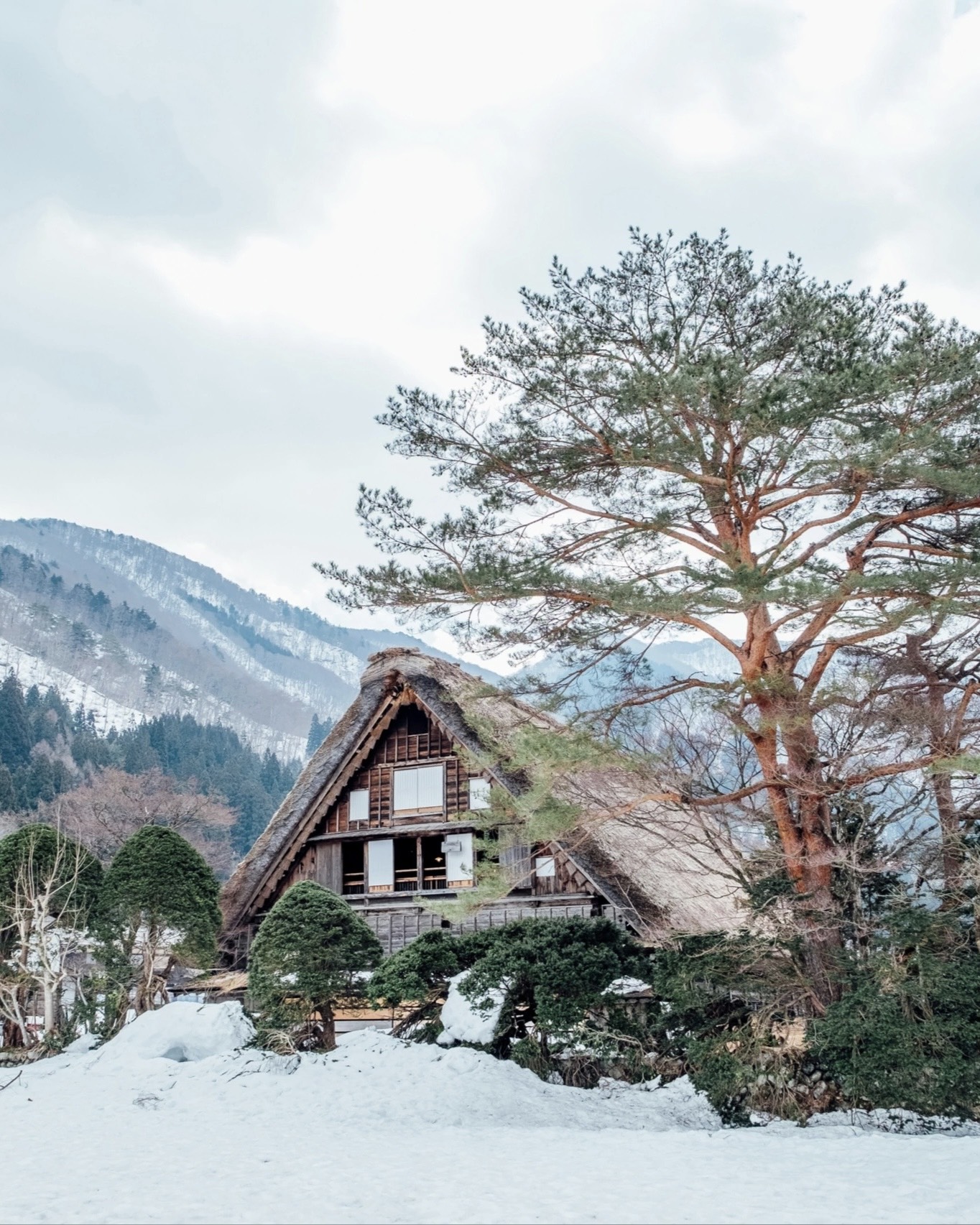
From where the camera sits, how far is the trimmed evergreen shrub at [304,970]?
11.9 m

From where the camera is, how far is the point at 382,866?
1795 cm

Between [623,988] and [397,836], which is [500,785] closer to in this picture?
[623,988]

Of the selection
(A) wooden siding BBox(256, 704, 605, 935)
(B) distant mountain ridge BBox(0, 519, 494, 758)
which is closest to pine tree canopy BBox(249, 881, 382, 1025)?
(A) wooden siding BBox(256, 704, 605, 935)

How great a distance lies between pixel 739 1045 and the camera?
9516 millimetres

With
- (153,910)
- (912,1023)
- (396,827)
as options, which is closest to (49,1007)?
(153,910)

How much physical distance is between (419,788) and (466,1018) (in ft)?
22.0

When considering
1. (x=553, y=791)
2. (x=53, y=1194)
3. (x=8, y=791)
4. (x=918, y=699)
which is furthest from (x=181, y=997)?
(x=8, y=791)

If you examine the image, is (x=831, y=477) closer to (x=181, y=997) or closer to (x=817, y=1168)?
(x=817, y=1168)

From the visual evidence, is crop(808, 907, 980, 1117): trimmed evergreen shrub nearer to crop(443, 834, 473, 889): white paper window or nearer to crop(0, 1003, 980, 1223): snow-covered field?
crop(0, 1003, 980, 1223): snow-covered field

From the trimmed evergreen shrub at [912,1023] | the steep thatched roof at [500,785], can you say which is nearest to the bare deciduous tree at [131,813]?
the steep thatched roof at [500,785]

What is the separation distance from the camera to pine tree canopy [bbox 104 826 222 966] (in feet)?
44.8

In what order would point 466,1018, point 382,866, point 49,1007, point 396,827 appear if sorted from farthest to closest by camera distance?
point 382,866 → point 396,827 → point 49,1007 → point 466,1018

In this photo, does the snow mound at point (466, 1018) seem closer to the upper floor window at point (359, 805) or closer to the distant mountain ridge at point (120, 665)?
the upper floor window at point (359, 805)

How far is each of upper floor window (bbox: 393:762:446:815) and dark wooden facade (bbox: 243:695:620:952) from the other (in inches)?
0.5
